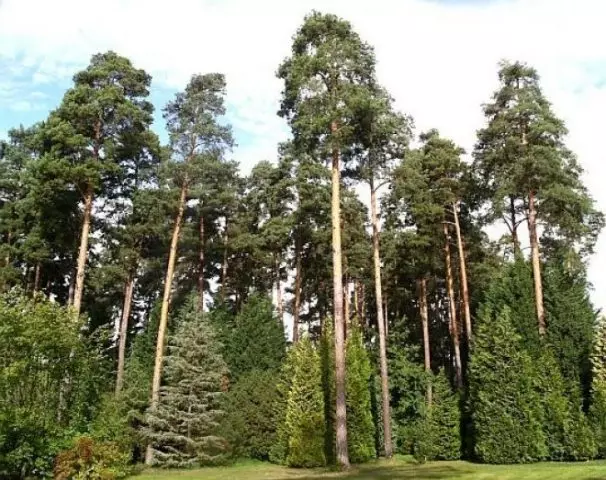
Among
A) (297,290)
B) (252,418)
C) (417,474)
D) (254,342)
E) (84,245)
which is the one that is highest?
(297,290)

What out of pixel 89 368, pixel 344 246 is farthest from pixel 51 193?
pixel 344 246

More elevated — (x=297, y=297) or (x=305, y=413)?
(x=297, y=297)

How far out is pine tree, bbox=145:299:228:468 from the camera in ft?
68.5

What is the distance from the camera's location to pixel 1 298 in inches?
619

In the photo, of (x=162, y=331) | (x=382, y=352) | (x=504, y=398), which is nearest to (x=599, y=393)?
(x=504, y=398)

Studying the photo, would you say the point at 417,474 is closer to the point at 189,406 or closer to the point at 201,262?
the point at 189,406

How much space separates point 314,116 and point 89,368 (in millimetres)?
9832

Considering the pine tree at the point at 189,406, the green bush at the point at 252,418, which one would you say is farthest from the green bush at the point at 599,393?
the pine tree at the point at 189,406

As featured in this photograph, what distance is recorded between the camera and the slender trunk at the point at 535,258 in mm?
22438

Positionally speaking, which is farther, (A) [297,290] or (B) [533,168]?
(A) [297,290]

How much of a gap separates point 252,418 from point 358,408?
4334 mm

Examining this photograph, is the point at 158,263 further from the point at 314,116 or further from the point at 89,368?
the point at 314,116

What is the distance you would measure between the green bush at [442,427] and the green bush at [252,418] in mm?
6024

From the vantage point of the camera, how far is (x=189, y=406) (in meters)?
21.5
